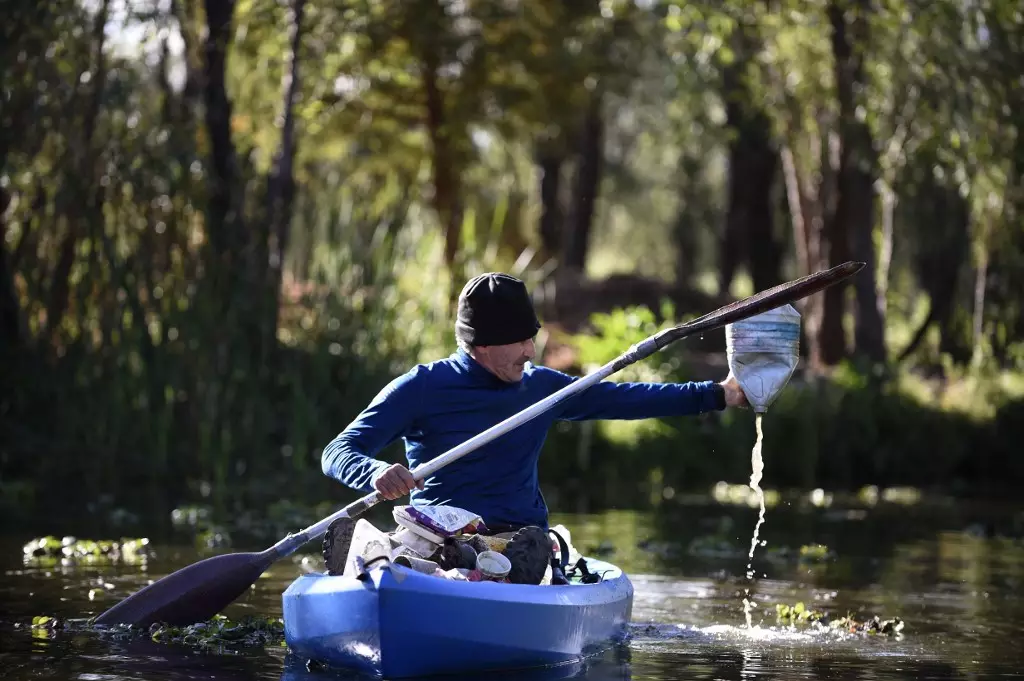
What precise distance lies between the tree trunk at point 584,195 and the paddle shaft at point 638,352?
21.7 meters

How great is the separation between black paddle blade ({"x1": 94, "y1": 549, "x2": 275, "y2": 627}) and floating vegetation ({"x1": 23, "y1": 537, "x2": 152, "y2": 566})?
2.56m

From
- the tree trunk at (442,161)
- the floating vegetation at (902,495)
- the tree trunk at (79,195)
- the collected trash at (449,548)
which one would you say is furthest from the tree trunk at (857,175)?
the collected trash at (449,548)

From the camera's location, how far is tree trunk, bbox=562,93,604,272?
98.1 feet

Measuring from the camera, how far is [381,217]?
54.2 ft

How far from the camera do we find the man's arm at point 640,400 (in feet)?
26.2

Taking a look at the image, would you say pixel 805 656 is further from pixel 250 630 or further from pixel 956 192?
pixel 956 192

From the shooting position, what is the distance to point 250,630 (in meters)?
8.66

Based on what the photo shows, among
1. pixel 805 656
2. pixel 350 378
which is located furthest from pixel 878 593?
pixel 350 378

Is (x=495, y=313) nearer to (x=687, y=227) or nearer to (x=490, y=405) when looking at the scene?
(x=490, y=405)

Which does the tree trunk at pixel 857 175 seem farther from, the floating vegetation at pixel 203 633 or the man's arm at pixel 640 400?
the floating vegetation at pixel 203 633

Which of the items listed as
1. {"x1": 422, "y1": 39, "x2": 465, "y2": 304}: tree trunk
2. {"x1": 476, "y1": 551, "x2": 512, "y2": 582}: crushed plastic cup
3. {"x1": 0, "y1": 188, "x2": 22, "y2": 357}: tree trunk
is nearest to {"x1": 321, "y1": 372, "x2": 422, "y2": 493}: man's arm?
{"x1": 476, "y1": 551, "x2": 512, "y2": 582}: crushed plastic cup

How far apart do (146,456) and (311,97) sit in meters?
9.02

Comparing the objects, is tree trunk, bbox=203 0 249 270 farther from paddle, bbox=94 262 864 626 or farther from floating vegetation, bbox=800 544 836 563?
paddle, bbox=94 262 864 626

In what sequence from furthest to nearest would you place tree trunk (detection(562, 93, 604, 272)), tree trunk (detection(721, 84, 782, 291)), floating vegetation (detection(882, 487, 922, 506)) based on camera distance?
tree trunk (detection(562, 93, 604, 272)) → tree trunk (detection(721, 84, 782, 291)) → floating vegetation (detection(882, 487, 922, 506))
